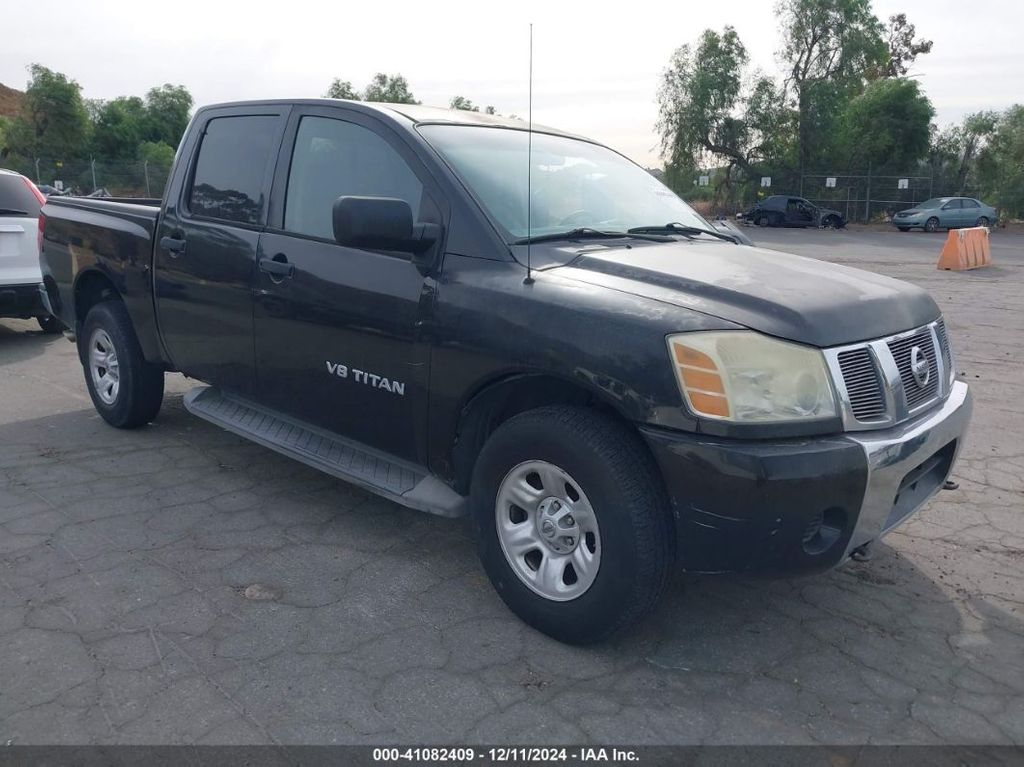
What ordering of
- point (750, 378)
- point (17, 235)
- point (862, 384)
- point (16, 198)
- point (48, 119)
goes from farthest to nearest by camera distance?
point (48, 119), point (16, 198), point (17, 235), point (862, 384), point (750, 378)

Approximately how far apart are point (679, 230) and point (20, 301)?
655cm

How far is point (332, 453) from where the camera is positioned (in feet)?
13.0

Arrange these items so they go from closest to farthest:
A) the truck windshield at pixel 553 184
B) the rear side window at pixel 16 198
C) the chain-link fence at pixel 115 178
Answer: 1. the truck windshield at pixel 553 184
2. the rear side window at pixel 16 198
3. the chain-link fence at pixel 115 178

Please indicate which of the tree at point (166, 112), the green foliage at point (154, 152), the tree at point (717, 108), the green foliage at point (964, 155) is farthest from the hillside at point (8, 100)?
the green foliage at point (964, 155)

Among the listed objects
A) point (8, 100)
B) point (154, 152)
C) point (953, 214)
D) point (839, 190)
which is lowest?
point (953, 214)

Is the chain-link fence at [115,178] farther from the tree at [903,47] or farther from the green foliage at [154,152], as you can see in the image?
the tree at [903,47]

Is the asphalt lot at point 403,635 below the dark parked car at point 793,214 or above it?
below

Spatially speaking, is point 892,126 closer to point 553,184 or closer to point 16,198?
point 16,198

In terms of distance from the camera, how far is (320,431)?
4070 mm

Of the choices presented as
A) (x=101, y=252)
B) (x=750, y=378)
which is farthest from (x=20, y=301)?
(x=750, y=378)

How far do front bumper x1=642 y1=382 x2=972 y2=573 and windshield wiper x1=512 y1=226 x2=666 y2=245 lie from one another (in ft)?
3.39

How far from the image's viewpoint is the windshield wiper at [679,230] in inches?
154

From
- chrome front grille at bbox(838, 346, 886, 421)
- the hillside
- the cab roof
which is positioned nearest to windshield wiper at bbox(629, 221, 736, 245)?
the cab roof

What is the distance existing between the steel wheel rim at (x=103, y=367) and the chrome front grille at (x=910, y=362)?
4.37 meters
